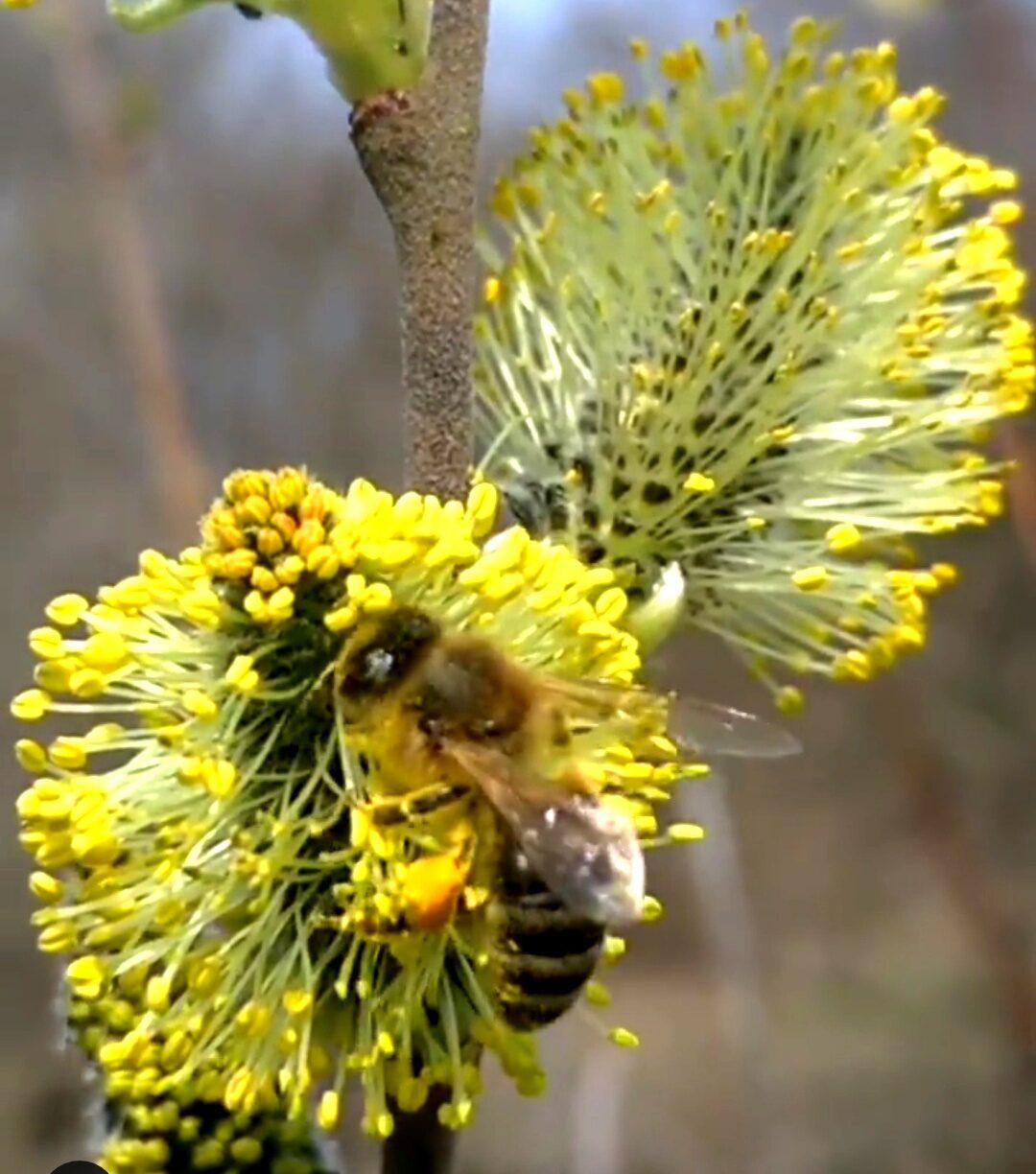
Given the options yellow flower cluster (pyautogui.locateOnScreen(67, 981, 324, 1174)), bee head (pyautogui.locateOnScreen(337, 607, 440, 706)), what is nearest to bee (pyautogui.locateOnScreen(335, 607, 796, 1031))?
bee head (pyautogui.locateOnScreen(337, 607, 440, 706))

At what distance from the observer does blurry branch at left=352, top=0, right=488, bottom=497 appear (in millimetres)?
726

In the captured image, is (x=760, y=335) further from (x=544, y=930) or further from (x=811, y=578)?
(x=544, y=930)

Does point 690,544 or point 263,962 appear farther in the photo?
point 690,544

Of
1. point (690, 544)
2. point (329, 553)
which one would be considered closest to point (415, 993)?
point (329, 553)

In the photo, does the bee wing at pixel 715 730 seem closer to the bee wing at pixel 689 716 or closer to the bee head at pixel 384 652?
the bee wing at pixel 689 716

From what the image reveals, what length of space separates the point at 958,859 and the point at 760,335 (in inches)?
120

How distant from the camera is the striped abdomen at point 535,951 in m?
0.68

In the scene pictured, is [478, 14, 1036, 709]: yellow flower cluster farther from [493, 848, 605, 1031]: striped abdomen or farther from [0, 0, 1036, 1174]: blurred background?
[0, 0, 1036, 1174]: blurred background

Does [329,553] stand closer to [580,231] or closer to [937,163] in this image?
[580,231]

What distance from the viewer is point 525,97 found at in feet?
12.2

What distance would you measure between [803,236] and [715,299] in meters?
0.06

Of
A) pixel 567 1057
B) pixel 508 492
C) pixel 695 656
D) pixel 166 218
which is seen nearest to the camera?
pixel 508 492

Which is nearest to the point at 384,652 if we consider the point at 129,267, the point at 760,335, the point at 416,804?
the point at 416,804

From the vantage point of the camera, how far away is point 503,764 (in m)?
0.73
